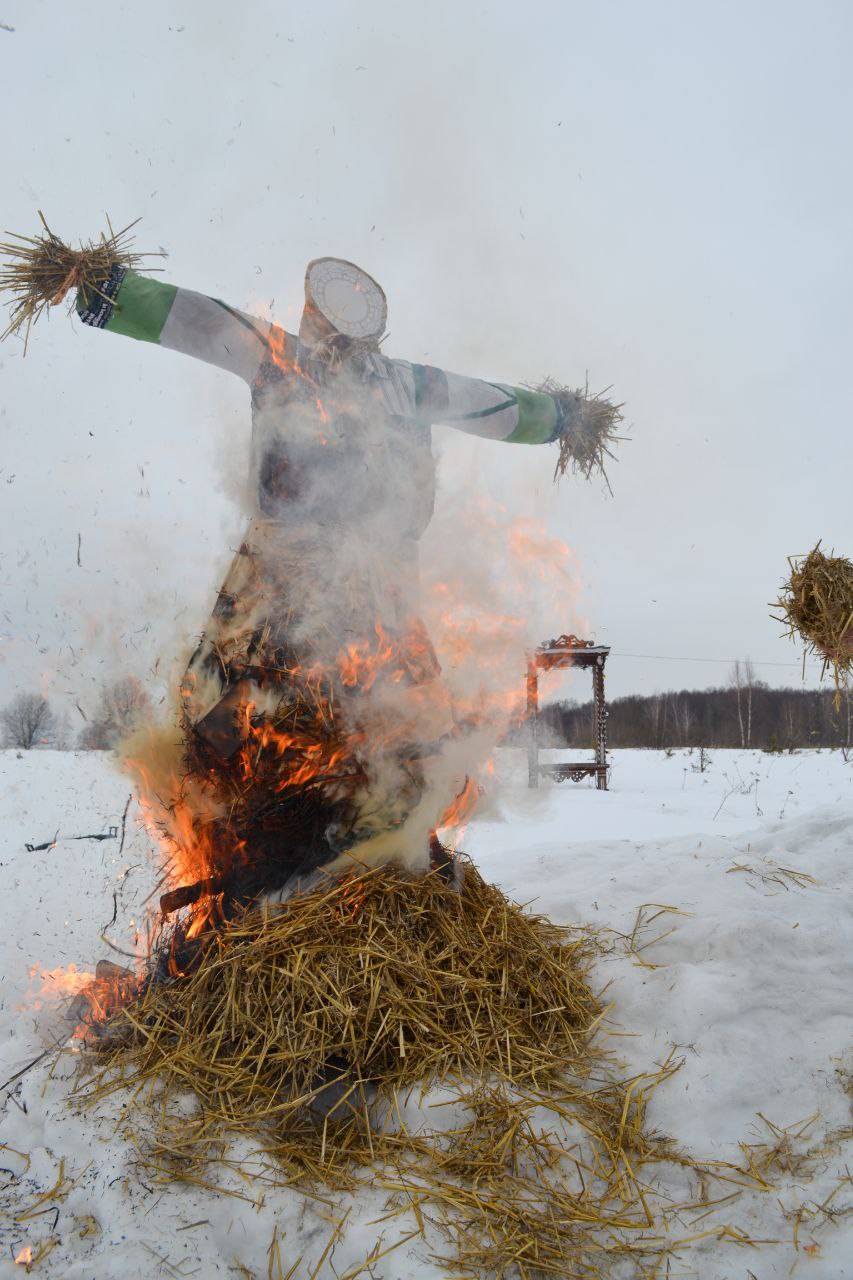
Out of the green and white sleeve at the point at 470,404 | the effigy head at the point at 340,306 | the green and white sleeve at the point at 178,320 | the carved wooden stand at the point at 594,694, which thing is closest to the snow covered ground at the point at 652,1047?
the green and white sleeve at the point at 470,404

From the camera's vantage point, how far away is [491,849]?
19.9 ft

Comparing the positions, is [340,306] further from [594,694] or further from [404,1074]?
[594,694]

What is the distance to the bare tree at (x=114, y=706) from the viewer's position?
286 centimetres

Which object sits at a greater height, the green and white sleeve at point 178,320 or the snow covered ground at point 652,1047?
the green and white sleeve at point 178,320

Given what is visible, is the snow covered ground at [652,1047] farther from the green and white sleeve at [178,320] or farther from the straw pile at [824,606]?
the green and white sleeve at [178,320]

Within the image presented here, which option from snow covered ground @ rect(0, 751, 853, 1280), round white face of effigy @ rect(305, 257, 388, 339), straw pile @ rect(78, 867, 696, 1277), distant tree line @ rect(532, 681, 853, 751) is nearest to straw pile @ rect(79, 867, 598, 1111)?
straw pile @ rect(78, 867, 696, 1277)

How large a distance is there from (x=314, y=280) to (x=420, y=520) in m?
1.12

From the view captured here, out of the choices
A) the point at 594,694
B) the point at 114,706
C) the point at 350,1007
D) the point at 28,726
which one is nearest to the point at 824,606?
the point at 350,1007

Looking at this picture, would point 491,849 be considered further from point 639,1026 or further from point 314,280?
point 314,280

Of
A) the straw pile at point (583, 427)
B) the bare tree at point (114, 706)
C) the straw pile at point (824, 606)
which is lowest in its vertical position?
the bare tree at point (114, 706)

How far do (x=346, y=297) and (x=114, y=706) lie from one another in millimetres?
1987

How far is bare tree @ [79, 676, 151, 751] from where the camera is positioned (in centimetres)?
286

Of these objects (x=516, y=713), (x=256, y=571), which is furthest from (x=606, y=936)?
(x=256, y=571)

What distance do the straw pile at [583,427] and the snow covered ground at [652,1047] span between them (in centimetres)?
154
